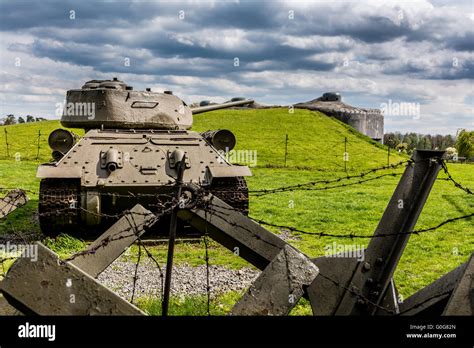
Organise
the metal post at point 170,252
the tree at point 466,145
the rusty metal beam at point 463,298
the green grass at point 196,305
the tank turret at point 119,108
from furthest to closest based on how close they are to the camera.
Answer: the tree at point 466,145 < the tank turret at point 119,108 < the green grass at point 196,305 < the metal post at point 170,252 < the rusty metal beam at point 463,298

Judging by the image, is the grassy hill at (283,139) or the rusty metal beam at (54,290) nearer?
the rusty metal beam at (54,290)

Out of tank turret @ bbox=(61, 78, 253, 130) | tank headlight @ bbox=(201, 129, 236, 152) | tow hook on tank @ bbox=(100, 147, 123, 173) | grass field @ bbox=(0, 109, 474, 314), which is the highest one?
tank turret @ bbox=(61, 78, 253, 130)

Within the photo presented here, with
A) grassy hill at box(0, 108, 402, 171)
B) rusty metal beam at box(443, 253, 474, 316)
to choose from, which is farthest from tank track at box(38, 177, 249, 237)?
grassy hill at box(0, 108, 402, 171)

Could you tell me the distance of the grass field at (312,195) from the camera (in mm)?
10227

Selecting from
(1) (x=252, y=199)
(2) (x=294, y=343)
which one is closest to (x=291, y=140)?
(1) (x=252, y=199)

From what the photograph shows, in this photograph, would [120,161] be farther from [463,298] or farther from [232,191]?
[463,298]

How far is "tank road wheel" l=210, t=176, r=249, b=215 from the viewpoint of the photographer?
11195 mm

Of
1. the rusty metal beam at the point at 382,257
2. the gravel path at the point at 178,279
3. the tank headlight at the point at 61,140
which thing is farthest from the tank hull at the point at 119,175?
the rusty metal beam at the point at 382,257

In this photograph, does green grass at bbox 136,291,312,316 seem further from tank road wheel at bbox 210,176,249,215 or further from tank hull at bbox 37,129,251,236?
tank road wheel at bbox 210,176,249,215

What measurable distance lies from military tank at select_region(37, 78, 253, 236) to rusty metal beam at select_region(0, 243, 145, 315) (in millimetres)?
5615

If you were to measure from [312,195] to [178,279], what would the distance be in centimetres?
1185

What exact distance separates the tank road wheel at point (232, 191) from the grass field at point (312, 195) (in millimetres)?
933

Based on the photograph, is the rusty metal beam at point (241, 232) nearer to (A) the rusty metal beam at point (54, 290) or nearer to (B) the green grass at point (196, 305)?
(A) the rusty metal beam at point (54, 290)

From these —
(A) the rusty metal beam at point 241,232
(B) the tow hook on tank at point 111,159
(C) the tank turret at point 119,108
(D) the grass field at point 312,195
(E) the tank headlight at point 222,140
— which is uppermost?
(C) the tank turret at point 119,108
